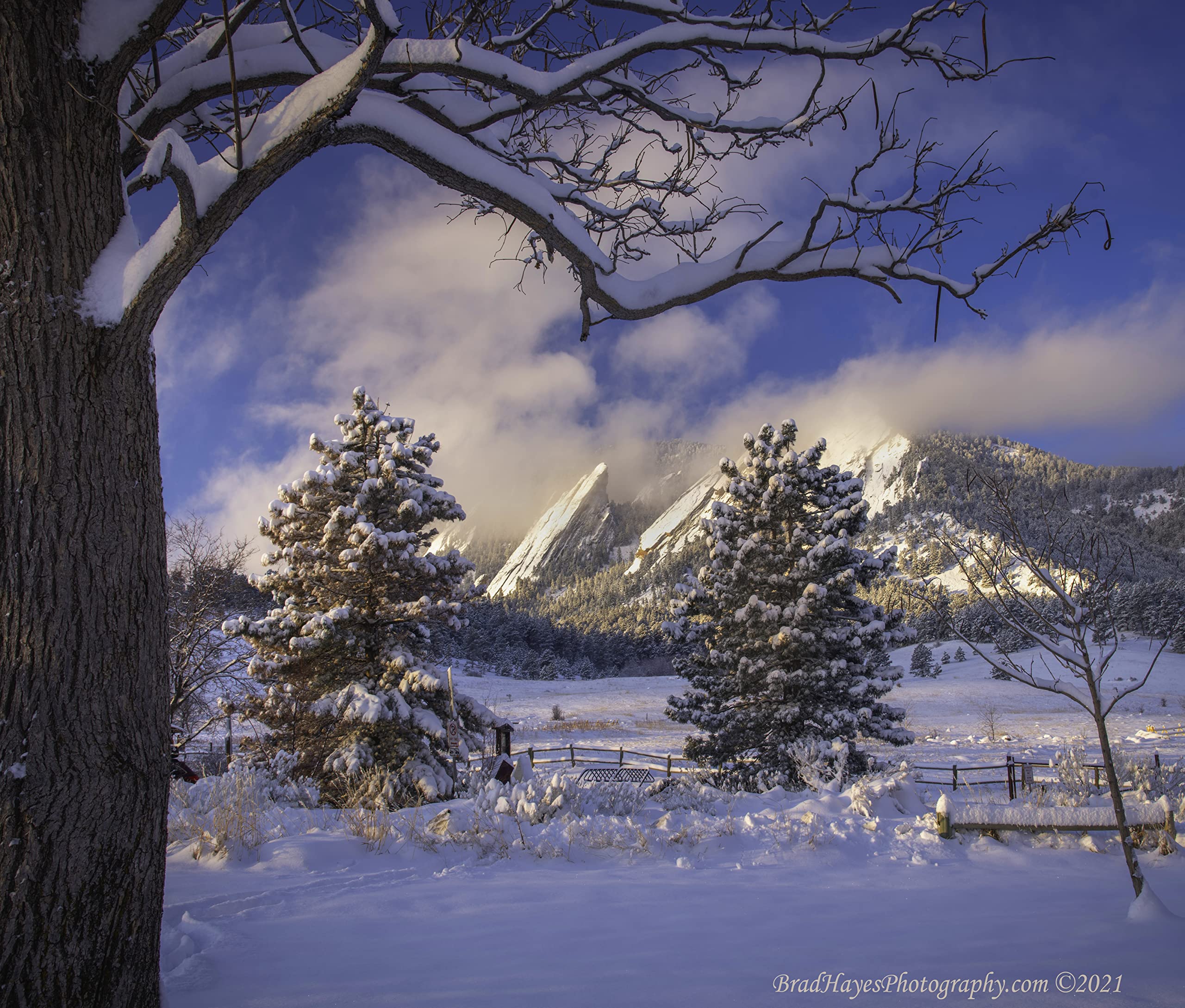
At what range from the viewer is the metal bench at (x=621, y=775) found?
1878cm

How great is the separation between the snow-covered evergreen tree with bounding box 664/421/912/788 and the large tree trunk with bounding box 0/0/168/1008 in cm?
1229

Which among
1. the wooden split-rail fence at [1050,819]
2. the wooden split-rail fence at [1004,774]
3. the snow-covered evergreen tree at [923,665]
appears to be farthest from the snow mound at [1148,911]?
the snow-covered evergreen tree at [923,665]

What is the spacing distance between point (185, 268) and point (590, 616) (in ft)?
340

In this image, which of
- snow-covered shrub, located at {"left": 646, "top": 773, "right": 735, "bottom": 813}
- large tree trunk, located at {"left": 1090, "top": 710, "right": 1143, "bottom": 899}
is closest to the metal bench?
snow-covered shrub, located at {"left": 646, "top": 773, "right": 735, "bottom": 813}

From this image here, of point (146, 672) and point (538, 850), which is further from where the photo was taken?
point (538, 850)

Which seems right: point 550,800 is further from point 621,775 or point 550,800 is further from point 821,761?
point 621,775

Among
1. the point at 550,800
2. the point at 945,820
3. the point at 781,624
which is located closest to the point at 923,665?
the point at 781,624

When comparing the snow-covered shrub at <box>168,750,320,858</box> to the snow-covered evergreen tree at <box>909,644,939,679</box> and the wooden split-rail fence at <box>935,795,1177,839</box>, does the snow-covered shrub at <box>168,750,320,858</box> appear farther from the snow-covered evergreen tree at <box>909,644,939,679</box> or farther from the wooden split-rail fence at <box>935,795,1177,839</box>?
the snow-covered evergreen tree at <box>909,644,939,679</box>

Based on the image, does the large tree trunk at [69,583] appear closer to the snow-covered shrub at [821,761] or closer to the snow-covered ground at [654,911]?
the snow-covered ground at [654,911]

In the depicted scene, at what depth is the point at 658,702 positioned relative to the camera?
45.2 meters

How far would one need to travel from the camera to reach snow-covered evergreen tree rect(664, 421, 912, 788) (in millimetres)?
13469

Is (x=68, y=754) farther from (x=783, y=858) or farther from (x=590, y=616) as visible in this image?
(x=590, y=616)

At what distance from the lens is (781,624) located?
13.7m

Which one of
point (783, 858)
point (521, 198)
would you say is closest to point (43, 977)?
point (521, 198)
